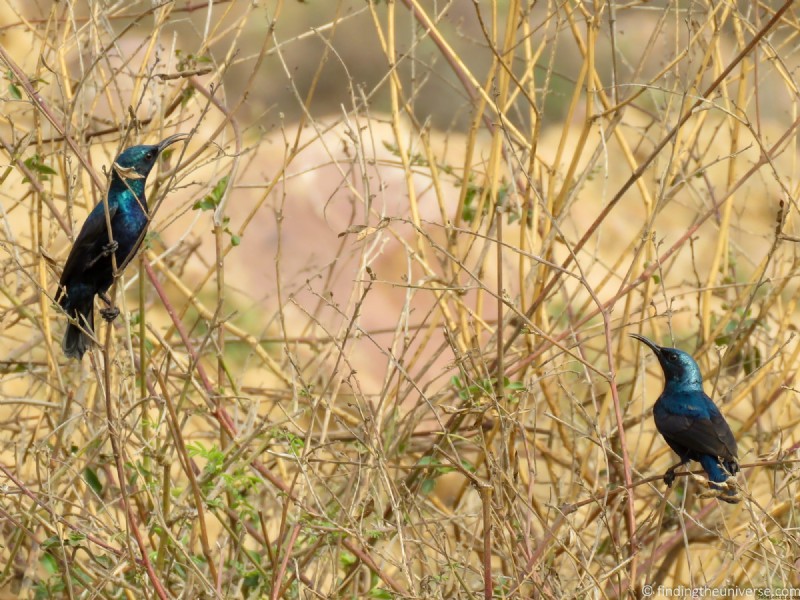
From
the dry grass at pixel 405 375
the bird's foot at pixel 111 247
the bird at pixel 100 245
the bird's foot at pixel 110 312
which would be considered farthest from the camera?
the bird at pixel 100 245

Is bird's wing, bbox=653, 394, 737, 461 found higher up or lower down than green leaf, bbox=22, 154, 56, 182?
lower down

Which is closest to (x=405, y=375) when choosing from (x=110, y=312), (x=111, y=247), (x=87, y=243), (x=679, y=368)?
(x=111, y=247)

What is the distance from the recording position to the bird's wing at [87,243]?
11.8ft

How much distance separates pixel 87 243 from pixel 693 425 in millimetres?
2176

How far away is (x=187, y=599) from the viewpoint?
303 centimetres

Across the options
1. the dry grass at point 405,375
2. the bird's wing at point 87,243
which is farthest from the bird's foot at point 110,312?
the bird's wing at point 87,243

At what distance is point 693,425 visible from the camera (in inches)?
135

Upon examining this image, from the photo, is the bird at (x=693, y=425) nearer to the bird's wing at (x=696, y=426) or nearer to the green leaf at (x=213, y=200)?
the bird's wing at (x=696, y=426)

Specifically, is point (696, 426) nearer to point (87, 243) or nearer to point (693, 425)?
point (693, 425)

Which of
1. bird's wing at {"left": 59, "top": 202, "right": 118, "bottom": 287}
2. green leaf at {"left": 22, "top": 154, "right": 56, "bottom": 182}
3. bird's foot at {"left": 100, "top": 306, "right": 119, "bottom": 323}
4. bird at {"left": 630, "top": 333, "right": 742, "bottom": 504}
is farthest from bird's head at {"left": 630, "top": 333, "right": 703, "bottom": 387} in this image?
green leaf at {"left": 22, "top": 154, "right": 56, "bottom": 182}

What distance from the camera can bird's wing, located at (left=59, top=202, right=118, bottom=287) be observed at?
3602 millimetres

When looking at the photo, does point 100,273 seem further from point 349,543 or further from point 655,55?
point 655,55

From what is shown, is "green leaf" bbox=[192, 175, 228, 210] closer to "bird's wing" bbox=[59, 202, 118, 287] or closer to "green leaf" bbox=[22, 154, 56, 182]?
"bird's wing" bbox=[59, 202, 118, 287]

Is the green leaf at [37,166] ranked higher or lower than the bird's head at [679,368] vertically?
higher
